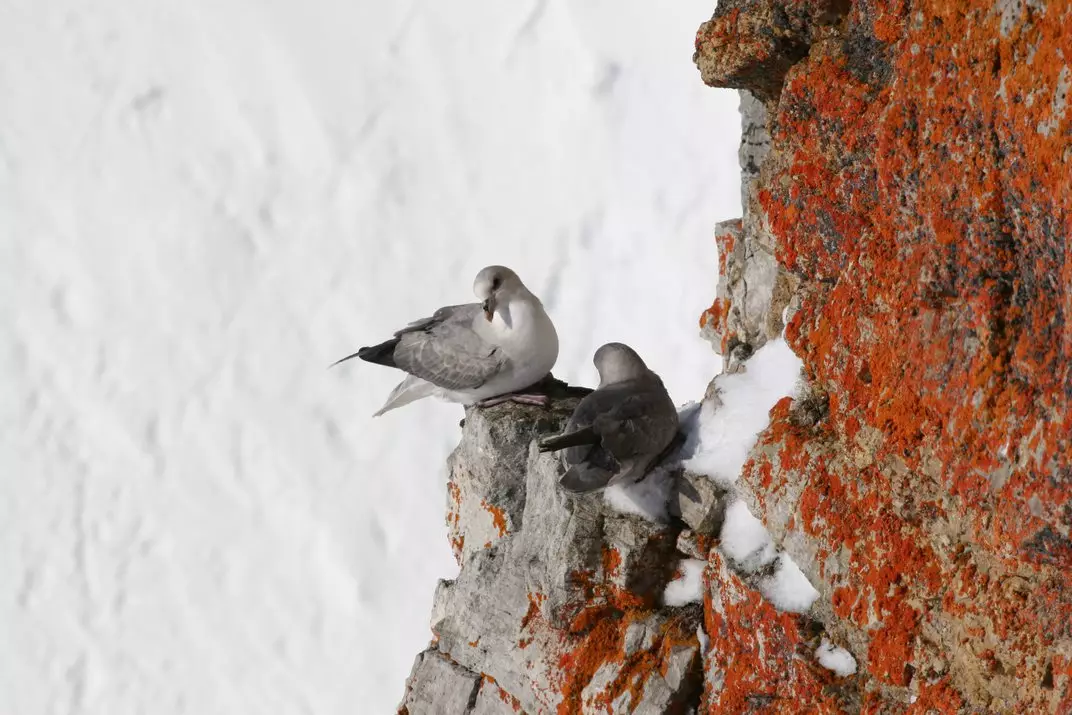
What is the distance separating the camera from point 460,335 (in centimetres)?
552

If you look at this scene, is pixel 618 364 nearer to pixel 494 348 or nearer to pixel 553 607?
pixel 494 348

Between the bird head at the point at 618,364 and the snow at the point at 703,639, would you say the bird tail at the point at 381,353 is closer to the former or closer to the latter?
the bird head at the point at 618,364

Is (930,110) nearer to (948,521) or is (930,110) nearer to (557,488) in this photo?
(948,521)

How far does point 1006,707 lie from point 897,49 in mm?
1918

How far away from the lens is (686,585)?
423 centimetres

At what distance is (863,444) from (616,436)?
3.64 feet

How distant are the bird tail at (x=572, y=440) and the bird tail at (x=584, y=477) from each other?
0.09 meters

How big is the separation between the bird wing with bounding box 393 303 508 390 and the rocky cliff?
0.78 metres

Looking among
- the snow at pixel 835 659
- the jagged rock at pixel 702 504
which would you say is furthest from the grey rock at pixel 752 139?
the snow at pixel 835 659

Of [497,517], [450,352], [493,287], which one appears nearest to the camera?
[497,517]

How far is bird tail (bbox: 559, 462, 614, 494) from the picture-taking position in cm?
410

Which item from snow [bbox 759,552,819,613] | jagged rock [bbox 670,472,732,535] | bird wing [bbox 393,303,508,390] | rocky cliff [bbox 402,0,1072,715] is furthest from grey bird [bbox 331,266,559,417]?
snow [bbox 759,552,819,613]

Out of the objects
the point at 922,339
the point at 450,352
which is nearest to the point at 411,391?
the point at 450,352

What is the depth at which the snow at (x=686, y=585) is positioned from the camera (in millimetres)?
4191
